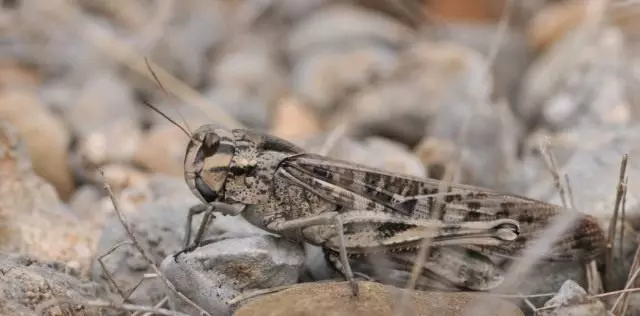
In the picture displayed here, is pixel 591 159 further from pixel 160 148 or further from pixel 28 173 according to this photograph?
pixel 28 173

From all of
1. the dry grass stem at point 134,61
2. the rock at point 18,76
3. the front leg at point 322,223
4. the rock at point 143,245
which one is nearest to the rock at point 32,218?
the rock at point 143,245

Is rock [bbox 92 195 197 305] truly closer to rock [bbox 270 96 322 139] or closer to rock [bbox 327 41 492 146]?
rock [bbox 270 96 322 139]

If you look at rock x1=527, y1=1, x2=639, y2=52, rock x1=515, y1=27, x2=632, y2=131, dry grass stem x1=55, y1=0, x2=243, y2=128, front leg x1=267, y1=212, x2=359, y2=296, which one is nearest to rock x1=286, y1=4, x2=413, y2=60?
rock x1=527, y1=1, x2=639, y2=52

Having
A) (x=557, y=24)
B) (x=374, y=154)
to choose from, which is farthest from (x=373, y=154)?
(x=557, y=24)

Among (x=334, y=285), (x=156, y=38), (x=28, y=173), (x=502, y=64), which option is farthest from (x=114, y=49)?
(x=334, y=285)

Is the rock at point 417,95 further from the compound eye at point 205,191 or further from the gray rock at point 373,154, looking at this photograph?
the compound eye at point 205,191
